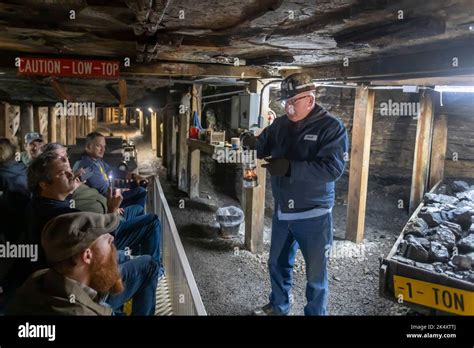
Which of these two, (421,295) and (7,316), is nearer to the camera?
(7,316)

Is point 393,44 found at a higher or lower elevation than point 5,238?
higher

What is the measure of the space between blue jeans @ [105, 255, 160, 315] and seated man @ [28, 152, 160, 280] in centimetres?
50

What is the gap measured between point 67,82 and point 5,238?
4807 mm

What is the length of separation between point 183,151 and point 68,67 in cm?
503

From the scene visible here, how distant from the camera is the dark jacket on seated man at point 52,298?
158cm

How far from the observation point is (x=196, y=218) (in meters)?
7.26

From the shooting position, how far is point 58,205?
2.45 m

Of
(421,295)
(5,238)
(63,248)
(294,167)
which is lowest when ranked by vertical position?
(421,295)

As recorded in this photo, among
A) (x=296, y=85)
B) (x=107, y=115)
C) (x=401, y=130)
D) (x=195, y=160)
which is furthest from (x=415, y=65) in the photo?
(x=107, y=115)

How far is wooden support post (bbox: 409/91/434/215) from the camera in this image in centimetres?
664

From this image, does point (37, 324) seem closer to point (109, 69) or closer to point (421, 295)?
point (421, 295)

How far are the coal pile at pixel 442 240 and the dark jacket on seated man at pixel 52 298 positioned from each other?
2699 millimetres

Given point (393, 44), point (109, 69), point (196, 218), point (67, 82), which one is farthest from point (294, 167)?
point (67, 82)

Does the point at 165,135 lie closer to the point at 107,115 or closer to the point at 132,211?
the point at 132,211
